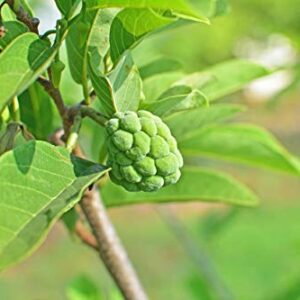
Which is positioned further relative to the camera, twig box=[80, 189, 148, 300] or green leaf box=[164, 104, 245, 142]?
green leaf box=[164, 104, 245, 142]

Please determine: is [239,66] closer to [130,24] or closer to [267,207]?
[130,24]

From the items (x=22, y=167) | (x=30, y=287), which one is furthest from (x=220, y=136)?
(x=30, y=287)

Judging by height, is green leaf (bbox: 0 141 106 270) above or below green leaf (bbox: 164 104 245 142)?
above

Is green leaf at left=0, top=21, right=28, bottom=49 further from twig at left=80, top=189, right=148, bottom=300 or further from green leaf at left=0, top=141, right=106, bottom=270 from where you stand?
twig at left=80, top=189, right=148, bottom=300

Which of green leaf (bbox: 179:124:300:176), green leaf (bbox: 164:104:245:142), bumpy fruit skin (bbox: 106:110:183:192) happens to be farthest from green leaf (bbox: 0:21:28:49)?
green leaf (bbox: 179:124:300:176)

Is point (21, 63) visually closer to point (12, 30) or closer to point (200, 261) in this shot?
point (12, 30)

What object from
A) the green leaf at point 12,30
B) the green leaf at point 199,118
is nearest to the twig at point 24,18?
the green leaf at point 12,30

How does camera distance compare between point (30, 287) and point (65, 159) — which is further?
point (30, 287)

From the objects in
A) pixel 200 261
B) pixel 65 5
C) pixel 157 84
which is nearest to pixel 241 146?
pixel 157 84

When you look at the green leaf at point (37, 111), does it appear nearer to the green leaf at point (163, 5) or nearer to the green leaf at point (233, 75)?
the green leaf at point (233, 75)
